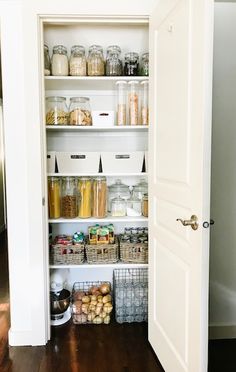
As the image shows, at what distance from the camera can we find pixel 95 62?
84.3 inches

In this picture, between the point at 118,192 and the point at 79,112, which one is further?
the point at 118,192

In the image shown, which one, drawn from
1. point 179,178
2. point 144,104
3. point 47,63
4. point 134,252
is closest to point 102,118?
point 144,104

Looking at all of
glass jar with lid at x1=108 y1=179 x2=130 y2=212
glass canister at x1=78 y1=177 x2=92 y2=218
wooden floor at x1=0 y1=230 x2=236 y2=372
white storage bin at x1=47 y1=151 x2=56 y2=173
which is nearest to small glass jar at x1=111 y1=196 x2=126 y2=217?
glass jar with lid at x1=108 y1=179 x2=130 y2=212

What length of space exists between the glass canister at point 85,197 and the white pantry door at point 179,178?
19.0 inches

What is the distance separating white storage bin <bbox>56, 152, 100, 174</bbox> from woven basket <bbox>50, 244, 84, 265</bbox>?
542 mm

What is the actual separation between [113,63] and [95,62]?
126 mm

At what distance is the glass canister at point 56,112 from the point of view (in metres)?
2.17

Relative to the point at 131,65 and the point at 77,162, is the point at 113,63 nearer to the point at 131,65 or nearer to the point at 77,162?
the point at 131,65

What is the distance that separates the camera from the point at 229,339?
215 centimetres

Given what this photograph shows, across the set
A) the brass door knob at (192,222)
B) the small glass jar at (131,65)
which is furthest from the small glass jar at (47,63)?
the brass door knob at (192,222)

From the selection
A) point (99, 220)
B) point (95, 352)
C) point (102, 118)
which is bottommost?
point (95, 352)

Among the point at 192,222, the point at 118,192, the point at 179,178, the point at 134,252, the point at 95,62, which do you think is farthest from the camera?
the point at 118,192

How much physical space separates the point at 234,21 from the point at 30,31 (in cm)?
131

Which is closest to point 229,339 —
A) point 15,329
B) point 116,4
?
point 15,329
